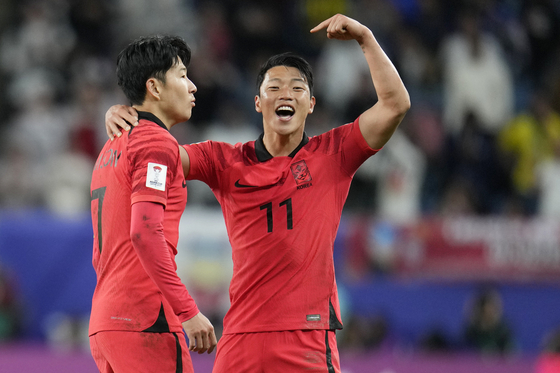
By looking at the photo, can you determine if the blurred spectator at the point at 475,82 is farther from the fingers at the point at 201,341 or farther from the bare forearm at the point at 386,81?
the fingers at the point at 201,341

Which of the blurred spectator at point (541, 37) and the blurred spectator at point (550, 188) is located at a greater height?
the blurred spectator at point (541, 37)

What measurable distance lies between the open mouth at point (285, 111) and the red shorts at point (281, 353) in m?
1.05

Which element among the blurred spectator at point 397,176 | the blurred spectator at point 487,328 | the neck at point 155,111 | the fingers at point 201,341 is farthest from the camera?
the blurred spectator at point 397,176

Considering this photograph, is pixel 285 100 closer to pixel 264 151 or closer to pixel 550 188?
pixel 264 151

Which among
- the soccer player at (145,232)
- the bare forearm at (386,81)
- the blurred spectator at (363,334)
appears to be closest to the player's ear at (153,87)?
the soccer player at (145,232)

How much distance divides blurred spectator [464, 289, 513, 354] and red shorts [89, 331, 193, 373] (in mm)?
5191

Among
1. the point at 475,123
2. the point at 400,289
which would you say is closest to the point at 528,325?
the point at 400,289

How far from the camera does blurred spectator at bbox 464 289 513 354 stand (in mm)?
7793

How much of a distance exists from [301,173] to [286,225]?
278 mm

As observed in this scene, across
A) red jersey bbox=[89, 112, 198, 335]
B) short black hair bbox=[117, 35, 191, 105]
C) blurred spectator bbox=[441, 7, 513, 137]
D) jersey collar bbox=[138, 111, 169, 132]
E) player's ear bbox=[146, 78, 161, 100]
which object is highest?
blurred spectator bbox=[441, 7, 513, 137]

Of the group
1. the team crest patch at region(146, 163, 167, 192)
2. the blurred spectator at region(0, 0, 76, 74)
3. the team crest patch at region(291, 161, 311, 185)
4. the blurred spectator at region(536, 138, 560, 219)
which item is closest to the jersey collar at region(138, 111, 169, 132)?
the team crest patch at region(146, 163, 167, 192)

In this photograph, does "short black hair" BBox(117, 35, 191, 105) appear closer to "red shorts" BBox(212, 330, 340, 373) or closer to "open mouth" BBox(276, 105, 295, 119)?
"open mouth" BBox(276, 105, 295, 119)

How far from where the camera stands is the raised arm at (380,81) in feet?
11.6

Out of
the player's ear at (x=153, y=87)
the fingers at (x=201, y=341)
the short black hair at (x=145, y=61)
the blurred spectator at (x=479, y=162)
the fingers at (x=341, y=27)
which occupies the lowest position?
the fingers at (x=201, y=341)
